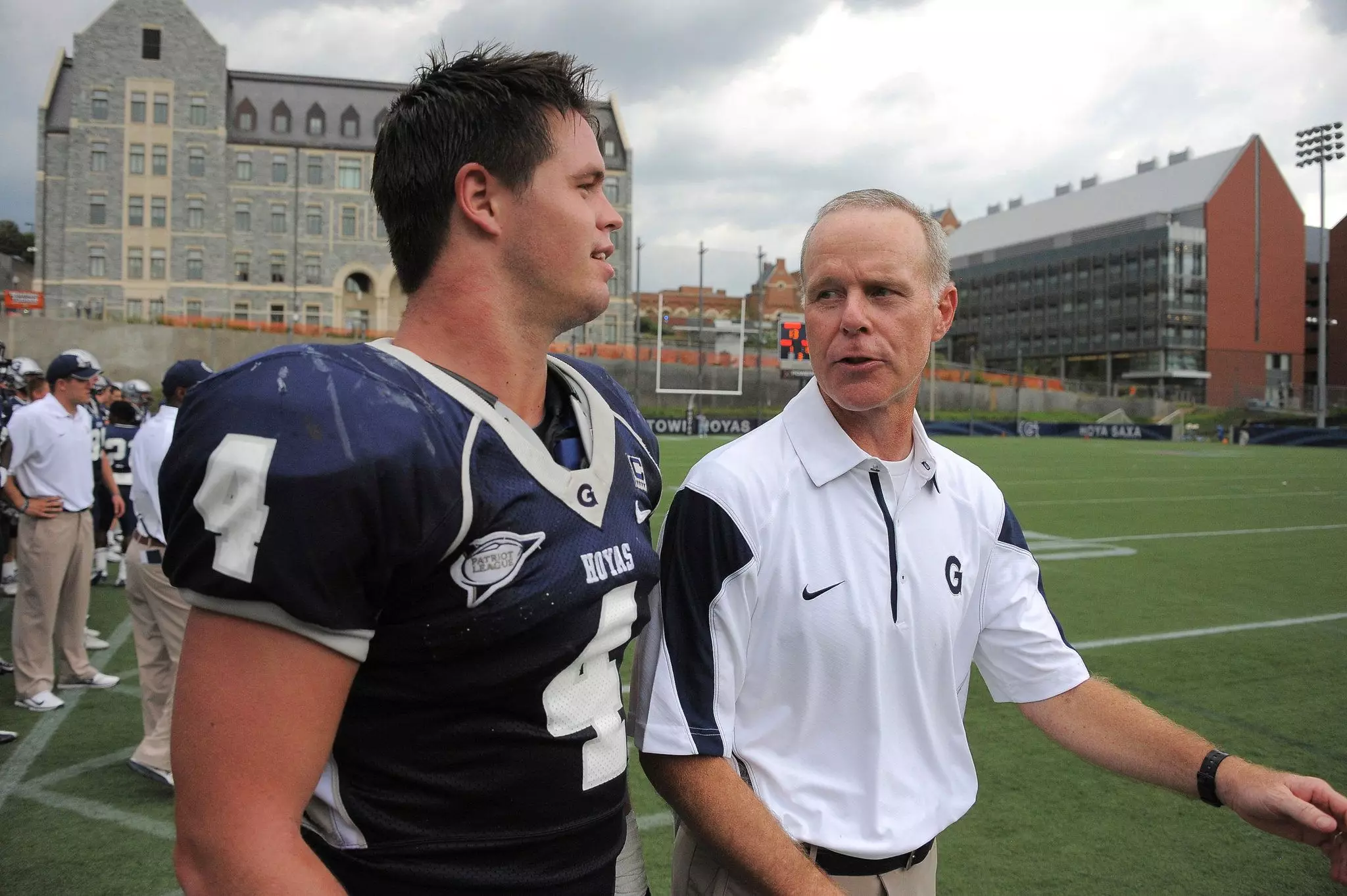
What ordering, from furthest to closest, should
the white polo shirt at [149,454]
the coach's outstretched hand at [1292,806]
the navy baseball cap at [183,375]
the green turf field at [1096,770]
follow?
the white polo shirt at [149,454] < the navy baseball cap at [183,375] < the green turf field at [1096,770] < the coach's outstretched hand at [1292,806]

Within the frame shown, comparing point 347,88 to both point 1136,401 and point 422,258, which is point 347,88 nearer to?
point 1136,401

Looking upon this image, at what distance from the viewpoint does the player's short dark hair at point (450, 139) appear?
1.54m

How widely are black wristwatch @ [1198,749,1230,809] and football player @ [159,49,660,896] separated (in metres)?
1.04

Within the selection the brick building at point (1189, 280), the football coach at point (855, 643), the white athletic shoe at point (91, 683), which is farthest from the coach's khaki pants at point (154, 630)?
the brick building at point (1189, 280)

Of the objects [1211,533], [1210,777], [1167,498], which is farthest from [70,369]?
[1167,498]

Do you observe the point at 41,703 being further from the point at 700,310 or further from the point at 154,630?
the point at 700,310

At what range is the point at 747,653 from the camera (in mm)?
1831

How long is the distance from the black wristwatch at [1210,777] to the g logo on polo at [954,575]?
0.53 meters

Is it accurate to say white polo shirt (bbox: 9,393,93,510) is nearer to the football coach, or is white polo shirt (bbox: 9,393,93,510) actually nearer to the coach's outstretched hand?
the football coach

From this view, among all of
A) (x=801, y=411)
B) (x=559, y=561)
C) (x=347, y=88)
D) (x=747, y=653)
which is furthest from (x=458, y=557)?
(x=347, y=88)

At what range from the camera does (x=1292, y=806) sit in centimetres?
168

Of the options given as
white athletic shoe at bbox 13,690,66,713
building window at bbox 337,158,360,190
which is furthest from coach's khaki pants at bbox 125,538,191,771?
building window at bbox 337,158,360,190

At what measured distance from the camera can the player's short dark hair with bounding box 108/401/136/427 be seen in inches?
365

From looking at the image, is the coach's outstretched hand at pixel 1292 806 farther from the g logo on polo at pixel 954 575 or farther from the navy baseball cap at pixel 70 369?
the navy baseball cap at pixel 70 369
